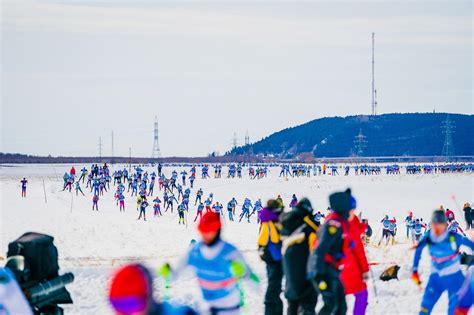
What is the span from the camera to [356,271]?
862cm

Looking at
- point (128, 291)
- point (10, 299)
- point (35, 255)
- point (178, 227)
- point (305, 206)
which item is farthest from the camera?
point (178, 227)

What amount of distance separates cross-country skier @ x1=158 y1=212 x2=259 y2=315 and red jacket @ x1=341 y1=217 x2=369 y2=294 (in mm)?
1591

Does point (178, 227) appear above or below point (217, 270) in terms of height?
below

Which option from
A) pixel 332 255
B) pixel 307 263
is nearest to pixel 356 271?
pixel 307 263

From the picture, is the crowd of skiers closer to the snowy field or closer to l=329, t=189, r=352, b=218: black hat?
l=329, t=189, r=352, b=218: black hat

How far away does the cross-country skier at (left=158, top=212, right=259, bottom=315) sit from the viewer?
24.2 feet

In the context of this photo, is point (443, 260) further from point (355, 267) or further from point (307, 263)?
point (307, 263)

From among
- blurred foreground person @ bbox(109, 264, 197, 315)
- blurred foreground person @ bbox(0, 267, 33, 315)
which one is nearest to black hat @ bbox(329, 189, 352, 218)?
blurred foreground person @ bbox(0, 267, 33, 315)

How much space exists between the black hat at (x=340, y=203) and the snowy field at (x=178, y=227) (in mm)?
1320

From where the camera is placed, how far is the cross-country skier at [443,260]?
8508 millimetres

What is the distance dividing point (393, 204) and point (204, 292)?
130ft

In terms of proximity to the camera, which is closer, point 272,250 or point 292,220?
point 292,220

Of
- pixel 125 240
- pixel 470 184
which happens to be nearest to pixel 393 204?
pixel 470 184

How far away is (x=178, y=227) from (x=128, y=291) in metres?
28.0
